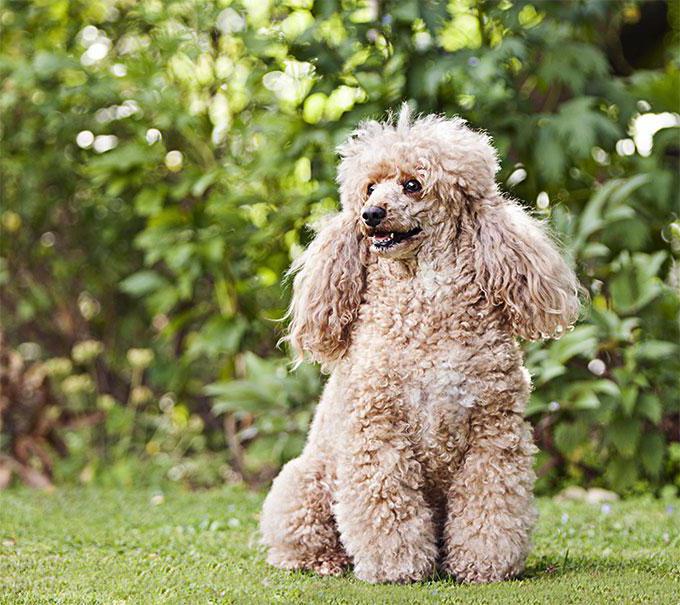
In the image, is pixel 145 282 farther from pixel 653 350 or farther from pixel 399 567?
pixel 399 567

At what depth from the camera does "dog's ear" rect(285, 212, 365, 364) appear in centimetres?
295

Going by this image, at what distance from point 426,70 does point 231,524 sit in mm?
2249

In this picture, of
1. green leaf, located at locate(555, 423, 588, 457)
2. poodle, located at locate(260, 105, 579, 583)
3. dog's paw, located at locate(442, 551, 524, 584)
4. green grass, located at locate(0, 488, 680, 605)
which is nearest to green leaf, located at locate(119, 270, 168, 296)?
green grass, located at locate(0, 488, 680, 605)

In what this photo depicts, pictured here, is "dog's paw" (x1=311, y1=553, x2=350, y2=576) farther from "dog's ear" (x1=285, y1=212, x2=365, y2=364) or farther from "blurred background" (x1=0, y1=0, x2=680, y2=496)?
"blurred background" (x1=0, y1=0, x2=680, y2=496)

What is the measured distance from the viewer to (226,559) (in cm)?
333

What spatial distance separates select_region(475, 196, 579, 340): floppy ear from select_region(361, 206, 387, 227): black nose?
31 centimetres

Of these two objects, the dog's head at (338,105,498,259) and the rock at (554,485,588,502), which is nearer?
the dog's head at (338,105,498,259)

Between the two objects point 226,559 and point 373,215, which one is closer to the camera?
point 373,215

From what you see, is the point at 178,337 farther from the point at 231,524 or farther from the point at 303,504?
the point at 303,504

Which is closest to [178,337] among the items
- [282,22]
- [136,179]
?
[136,179]

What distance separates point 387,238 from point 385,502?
75 centimetres

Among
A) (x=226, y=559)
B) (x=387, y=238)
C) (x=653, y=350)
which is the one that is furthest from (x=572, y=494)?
(x=387, y=238)

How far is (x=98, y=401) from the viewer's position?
6.34m

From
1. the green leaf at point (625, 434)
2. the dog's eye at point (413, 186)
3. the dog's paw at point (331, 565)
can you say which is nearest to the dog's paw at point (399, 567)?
the dog's paw at point (331, 565)
